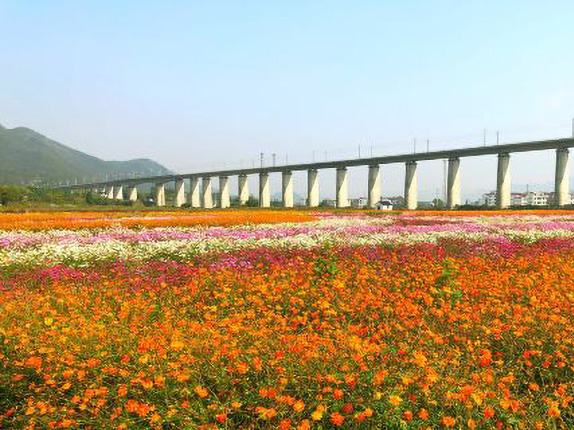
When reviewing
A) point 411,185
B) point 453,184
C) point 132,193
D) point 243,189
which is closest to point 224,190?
point 243,189

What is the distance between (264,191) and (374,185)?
3001cm

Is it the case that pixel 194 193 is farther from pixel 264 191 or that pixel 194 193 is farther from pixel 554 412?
pixel 554 412

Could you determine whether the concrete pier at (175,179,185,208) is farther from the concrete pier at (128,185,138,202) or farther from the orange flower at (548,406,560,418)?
the orange flower at (548,406,560,418)

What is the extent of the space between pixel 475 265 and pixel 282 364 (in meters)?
7.22

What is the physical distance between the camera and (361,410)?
3.45m

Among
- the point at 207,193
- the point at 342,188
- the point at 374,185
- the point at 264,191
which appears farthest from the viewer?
the point at 207,193

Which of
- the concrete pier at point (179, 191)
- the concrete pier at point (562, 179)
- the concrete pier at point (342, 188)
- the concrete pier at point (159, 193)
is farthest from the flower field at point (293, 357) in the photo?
the concrete pier at point (159, 193)

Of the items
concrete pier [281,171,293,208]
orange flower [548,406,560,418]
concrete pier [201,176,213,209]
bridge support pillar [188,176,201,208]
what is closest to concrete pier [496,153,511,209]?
concrete pier [281,171,293,208]

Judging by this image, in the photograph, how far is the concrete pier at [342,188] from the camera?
8888cm

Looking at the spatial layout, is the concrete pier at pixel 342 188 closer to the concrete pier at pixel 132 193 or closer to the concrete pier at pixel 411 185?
the concrete pier at pixel 411 185

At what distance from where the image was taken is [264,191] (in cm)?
10550

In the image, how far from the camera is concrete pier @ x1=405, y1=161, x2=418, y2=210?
245 feet

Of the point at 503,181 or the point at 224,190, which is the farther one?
the point at 224,190

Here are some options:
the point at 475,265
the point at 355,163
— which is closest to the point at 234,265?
the point at 475,265
